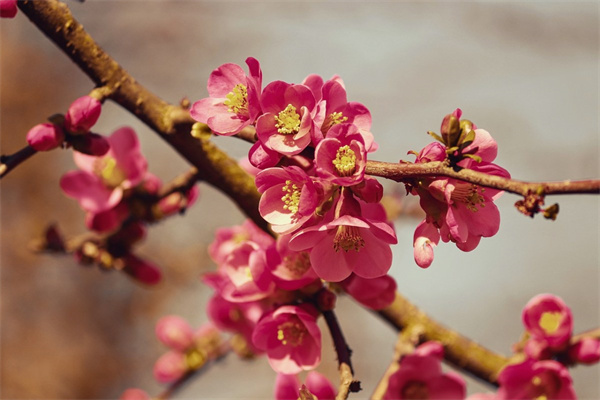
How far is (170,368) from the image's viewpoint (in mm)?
2527

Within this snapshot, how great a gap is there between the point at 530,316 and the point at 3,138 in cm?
686

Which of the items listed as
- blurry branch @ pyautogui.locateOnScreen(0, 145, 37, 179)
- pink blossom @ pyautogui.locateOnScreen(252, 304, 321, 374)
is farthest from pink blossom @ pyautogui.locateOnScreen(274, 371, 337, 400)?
blurry branch @ pyautogui.locateOnScreen(0, 145, 37, 179)

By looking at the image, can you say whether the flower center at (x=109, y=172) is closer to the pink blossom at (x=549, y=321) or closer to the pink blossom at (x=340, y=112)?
the pink blossom at (x=340, y=112)

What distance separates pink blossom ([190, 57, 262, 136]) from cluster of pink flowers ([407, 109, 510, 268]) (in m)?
0.34

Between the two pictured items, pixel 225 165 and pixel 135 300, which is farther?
pixel 135 300

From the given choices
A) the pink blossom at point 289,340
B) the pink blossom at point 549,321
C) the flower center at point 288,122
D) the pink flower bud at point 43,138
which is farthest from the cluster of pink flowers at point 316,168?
the pink blossom at point 549,321

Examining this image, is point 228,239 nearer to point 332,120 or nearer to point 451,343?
point 451,343

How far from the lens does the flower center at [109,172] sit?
2.04 meters

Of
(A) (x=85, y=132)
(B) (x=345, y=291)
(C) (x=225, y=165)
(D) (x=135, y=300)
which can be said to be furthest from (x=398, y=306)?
(D) (x=135, y=300)

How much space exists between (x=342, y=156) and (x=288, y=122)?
127 millimetres

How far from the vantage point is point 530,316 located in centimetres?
166

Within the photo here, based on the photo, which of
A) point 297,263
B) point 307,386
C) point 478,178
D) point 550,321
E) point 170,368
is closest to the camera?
point 478,178

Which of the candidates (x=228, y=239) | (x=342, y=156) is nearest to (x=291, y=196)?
(x=342, y=156)

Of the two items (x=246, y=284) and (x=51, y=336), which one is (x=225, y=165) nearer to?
(x=246, y=284)
